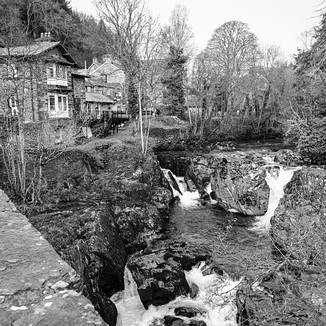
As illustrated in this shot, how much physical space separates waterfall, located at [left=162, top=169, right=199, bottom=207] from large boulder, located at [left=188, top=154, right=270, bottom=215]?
1182 mm

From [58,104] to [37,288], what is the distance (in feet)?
79.0

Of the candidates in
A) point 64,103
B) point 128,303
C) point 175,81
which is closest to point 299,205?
point 128,303

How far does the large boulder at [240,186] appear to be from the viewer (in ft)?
50.6

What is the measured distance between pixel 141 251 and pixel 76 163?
22.7 feet

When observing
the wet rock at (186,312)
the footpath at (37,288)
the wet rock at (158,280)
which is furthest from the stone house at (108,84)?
the footpath at (37,288)

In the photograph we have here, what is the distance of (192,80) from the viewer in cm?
3119

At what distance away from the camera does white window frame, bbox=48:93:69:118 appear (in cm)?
2419

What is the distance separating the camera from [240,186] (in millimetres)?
15820

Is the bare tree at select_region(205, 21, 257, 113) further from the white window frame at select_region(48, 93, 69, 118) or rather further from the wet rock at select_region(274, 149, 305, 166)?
the white window frame at select_region(48, 93, 69, 118)

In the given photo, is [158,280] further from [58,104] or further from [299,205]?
[58,104]

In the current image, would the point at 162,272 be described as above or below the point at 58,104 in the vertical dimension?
below

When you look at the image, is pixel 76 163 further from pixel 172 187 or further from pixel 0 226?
pixel 0 226

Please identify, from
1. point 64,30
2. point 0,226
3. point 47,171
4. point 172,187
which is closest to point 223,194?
point 172,187

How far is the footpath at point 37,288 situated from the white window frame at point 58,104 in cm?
2170
